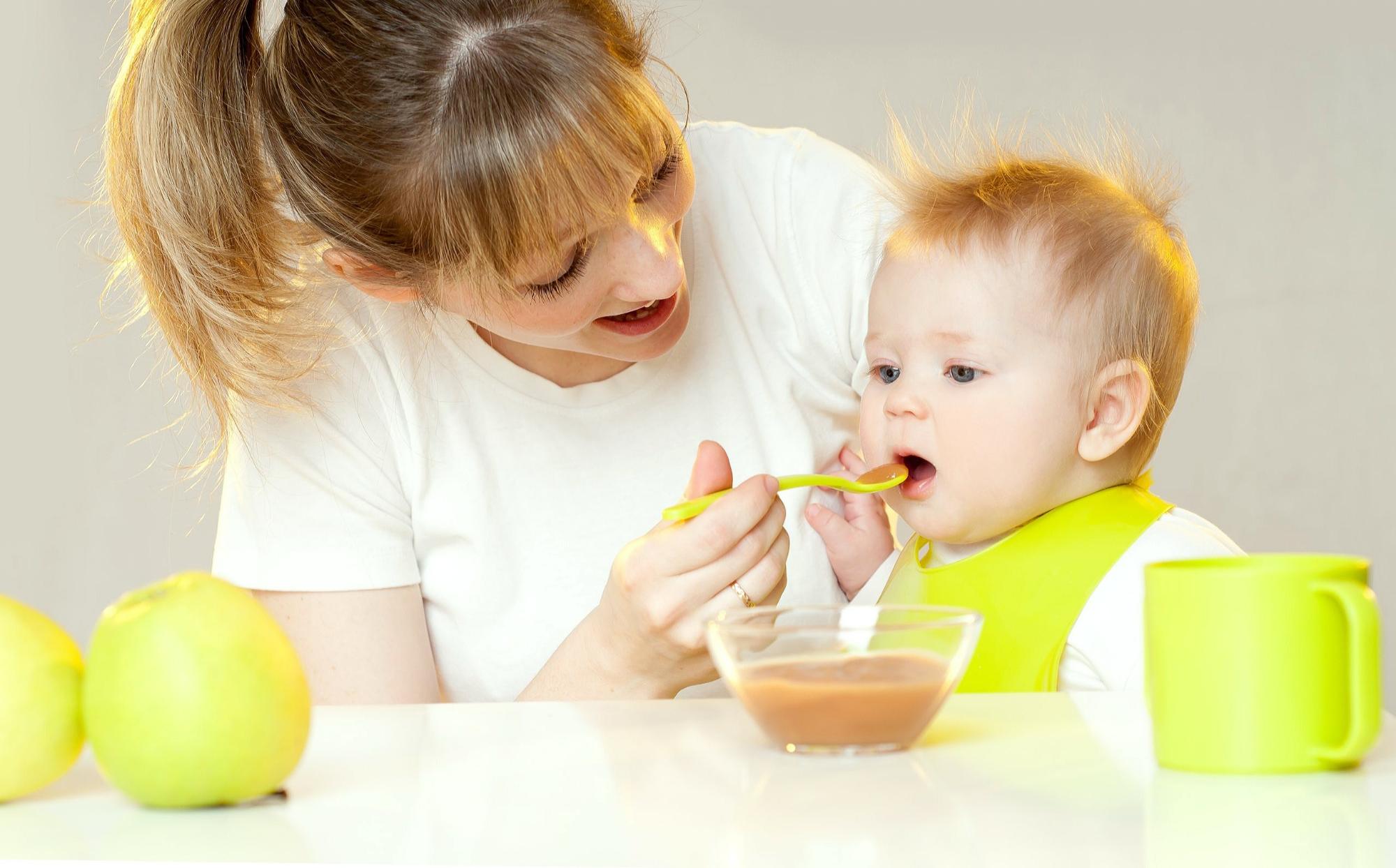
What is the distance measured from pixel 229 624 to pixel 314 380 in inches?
32.5

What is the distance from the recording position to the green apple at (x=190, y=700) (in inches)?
26.3

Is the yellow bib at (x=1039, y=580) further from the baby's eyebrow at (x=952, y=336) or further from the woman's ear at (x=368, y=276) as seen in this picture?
the woman's ear at (x=368, y=276)

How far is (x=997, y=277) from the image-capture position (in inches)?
52.1

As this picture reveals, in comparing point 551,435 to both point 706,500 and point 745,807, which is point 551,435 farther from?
point 745,807

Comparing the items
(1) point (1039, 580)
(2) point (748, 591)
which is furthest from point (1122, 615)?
(2) point (748, 591)

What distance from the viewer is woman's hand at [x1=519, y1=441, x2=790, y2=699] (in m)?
1.16

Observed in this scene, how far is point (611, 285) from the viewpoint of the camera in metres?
1.25

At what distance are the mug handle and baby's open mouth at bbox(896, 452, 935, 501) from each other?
68 cm

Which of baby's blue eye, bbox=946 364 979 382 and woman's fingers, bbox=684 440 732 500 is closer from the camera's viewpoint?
woman's fingers, bbox=684 440 732 500

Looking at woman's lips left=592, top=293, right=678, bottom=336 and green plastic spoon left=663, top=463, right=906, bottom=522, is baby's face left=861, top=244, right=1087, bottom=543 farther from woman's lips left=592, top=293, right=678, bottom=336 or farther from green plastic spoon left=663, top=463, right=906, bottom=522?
woman's lips left=592, top=293, right=678, bottom=336

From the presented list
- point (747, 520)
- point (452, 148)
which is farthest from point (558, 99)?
point (747, 520)

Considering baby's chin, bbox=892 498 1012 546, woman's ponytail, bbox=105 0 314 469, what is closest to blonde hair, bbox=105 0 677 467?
woman's ponytail, bbox=105 0 314 469

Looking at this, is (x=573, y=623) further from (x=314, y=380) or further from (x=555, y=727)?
(x=555, y=727)

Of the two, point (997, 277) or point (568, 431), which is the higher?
point (997, 277)
